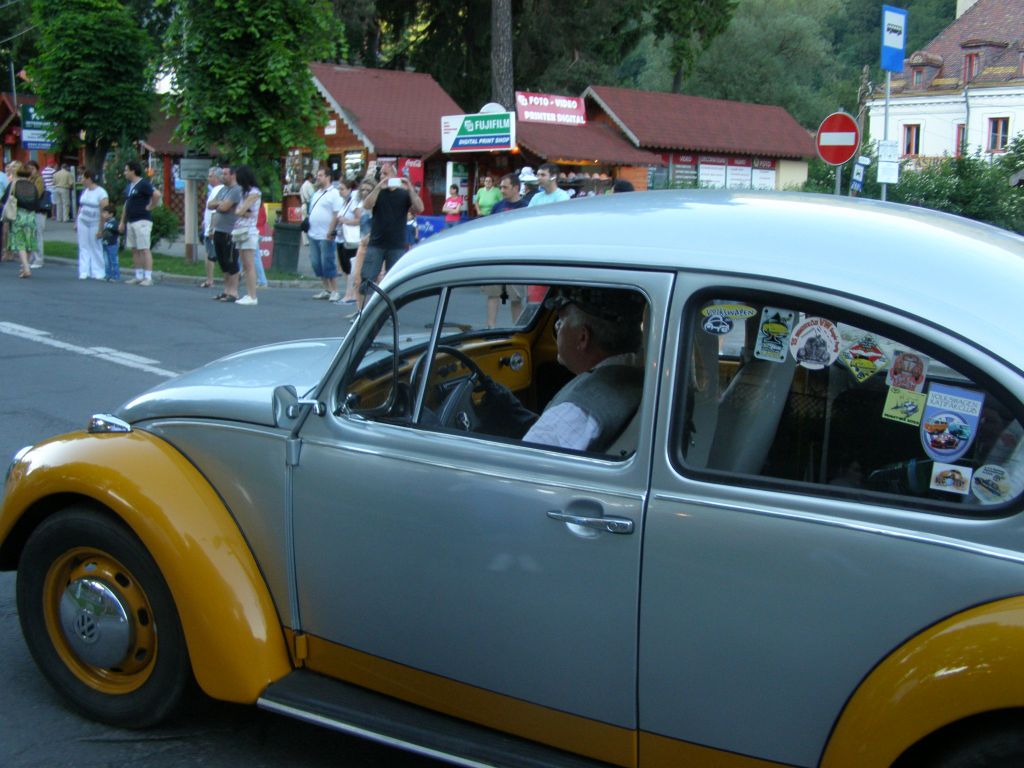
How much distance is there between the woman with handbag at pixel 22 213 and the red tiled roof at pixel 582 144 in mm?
20276

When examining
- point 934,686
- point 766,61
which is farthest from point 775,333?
point 766,61

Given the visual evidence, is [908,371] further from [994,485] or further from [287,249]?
[287,249]

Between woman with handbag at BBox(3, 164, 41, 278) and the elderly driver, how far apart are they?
53.6 feet

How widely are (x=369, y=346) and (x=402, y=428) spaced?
307mm

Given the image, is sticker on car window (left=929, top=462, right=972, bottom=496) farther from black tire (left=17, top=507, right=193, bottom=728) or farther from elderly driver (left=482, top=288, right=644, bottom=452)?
black tire (left=17, top=507, right=193, bottom=728)

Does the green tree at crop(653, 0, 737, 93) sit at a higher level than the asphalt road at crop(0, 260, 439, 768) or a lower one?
higher

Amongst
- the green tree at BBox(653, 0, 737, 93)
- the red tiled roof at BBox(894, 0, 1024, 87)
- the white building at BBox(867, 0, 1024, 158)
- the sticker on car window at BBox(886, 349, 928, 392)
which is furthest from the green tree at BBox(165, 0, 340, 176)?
the red tiled roof at BBox(894, 0, 1024, 87)

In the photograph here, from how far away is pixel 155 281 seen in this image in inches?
736

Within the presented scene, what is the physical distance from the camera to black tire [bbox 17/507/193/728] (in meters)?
3.36

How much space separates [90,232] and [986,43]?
60.0m

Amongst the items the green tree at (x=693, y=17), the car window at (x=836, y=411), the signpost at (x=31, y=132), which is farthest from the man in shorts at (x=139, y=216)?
the green tree at (x=693, y=17)

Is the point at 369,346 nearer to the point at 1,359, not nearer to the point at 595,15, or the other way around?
→ the point at 1,359

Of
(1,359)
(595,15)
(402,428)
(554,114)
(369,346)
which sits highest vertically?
(595,15)

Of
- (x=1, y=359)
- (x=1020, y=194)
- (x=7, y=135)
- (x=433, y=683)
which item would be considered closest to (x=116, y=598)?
(x=433, y=683)
